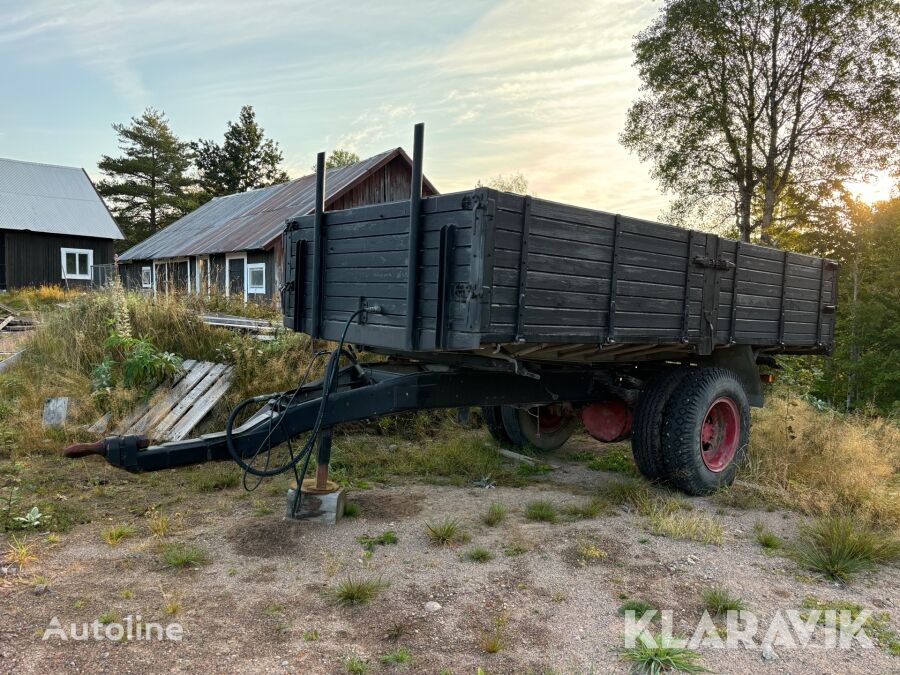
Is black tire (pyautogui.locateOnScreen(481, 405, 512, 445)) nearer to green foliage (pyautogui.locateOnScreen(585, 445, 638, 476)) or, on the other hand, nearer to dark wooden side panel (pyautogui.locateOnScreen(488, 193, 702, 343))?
green foliage (pyautogui.locateOnScreen(585, 445, 638, 476))

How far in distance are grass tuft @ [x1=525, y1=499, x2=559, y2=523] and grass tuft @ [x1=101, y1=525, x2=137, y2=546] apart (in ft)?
8.95

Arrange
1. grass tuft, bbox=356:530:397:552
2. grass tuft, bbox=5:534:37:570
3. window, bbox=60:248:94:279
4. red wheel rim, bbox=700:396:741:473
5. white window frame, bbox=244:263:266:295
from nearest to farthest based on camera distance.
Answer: grass tuft, bbox=5:534:37:570 → grass tuft, bbox=356:530:397:552 → red wheel rim, bbox=700:396:741:473 → white window frame, bbox=244:263:266:295 → window, bbox=60:248:94:279

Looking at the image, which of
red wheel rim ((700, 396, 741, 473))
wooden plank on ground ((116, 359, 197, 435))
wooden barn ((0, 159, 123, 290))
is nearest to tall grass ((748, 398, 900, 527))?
red wheel rim ((700, 396, 741, 473))

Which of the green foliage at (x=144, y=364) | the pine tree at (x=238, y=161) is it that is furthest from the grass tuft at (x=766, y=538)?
the pine tree at (x=238, y=161)

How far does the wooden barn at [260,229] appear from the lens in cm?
1798

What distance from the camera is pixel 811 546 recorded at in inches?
161

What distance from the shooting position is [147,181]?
42.2 meters

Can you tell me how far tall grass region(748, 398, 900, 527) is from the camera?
16.3ft

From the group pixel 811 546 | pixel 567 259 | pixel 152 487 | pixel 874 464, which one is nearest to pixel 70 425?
pixel 152 487

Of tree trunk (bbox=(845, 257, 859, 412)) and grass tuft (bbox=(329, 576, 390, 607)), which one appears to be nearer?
grass tuft (bbox=(329, 576, 390, 607))

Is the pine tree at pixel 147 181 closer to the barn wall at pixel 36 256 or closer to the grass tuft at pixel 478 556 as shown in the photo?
the barn wall at pixel 36 256

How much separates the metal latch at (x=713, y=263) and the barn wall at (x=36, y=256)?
2933cm

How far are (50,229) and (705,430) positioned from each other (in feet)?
96.8

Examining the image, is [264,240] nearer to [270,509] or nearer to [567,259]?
[270,509]
